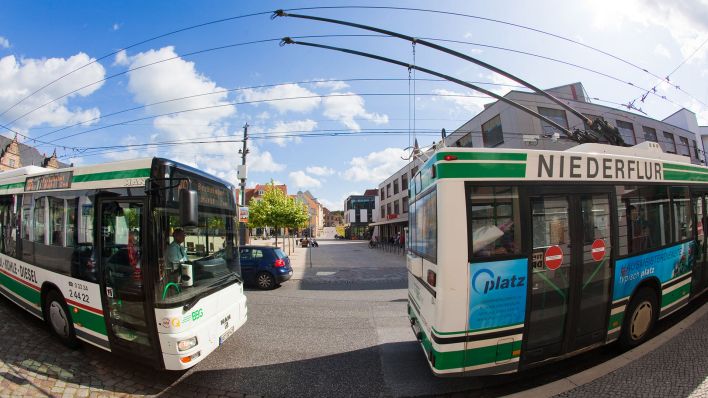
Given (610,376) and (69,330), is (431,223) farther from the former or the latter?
(69,330)

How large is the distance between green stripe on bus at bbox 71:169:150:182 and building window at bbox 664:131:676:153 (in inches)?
1452

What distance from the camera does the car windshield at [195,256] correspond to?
3.64 meters

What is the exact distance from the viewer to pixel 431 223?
3.63 m

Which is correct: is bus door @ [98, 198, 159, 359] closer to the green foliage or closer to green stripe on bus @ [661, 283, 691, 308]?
green stripe on bus @ [661, 283, 691, 308]

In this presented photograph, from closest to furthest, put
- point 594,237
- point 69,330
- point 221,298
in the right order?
point 594,237 < point 221,298 < point 69,330

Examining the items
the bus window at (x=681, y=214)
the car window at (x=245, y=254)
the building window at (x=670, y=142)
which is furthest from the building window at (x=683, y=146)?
the car window at (x=245, y=254)

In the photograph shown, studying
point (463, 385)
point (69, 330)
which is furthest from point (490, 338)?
point (69, 330)

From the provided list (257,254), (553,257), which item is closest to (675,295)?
(553,257)

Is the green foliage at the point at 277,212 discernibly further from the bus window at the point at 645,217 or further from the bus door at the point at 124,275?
the bus window at the point at 645,217

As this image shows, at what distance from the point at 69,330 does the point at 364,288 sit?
7.77 m

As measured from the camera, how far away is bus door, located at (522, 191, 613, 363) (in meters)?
3.47

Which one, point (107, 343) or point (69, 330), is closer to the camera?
point (107, 343)

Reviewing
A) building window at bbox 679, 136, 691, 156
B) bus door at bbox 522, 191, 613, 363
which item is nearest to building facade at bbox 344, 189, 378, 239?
building window at bbox 679, 136, 691, 156

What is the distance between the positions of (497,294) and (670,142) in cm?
3495
